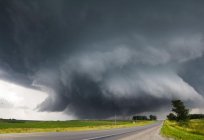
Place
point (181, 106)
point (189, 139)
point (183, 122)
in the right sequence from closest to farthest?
point (189, 139) < point (183, 122) < point (181, 106)

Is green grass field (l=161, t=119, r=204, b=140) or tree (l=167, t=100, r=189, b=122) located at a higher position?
tree (l=167, t=100, r=189, b=122)

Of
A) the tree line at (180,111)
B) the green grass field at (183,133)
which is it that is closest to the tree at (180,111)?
the tree line at (180,111)

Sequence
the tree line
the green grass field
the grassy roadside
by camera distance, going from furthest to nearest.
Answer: the tree line
the grassy roadside
the green grass field

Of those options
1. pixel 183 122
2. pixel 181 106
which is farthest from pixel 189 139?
pixel 181 106

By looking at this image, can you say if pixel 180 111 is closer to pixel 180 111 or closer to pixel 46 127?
pixel 180 111

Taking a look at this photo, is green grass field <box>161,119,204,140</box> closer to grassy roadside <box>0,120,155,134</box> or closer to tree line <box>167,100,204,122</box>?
grassy roadside <box>0,120,155,134</box>

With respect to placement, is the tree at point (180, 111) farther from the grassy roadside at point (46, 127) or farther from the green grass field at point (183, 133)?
the green grass field at point (183, 133)

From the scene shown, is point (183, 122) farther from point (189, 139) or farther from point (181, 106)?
point (189, 139)

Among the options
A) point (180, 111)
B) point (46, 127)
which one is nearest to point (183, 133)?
point (46, 127)

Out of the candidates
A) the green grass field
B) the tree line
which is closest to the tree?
the tree line

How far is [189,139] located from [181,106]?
108775mm

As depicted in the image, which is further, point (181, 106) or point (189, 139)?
point (181, 106)

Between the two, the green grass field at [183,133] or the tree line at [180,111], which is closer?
the green grass field at [183,133]

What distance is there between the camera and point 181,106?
441 ft
